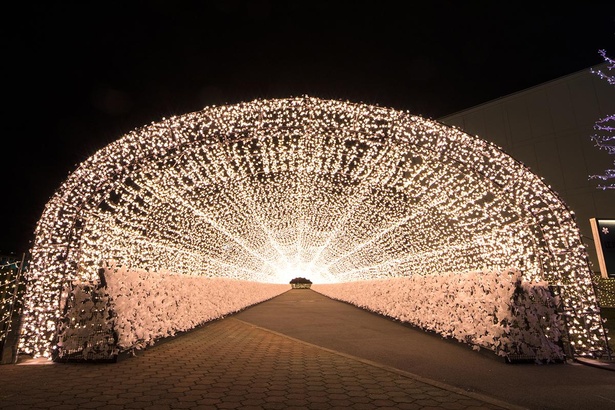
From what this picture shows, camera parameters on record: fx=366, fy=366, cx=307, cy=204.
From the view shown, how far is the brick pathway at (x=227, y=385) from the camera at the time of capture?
10.1 ft

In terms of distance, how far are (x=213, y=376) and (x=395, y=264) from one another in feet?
41.9

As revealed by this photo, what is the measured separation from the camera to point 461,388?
11.6ft

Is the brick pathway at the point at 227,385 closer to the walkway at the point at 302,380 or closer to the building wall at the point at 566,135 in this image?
the walkway at the point at 302,380

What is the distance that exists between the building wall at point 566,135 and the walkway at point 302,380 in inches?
597

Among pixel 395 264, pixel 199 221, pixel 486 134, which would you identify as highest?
pixel 486 134

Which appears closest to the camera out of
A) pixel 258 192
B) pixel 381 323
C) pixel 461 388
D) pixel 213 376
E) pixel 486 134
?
pixel 461 388

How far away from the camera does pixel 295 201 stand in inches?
589

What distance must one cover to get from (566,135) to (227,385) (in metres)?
19.7

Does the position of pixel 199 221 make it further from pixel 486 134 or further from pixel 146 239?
pixel 486 134

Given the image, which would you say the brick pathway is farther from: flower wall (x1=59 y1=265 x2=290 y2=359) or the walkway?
flower wall (x1=59 y1=265 x2=290 y2=359)

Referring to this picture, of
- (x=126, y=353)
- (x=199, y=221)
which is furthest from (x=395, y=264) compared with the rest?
(x=126, y=353)

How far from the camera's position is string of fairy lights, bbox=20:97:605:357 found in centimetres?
561

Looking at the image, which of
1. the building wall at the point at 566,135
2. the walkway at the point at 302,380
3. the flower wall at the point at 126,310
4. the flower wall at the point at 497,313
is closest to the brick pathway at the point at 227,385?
the walkway at the point at 302,380

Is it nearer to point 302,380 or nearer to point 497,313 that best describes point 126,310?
point 302,380
